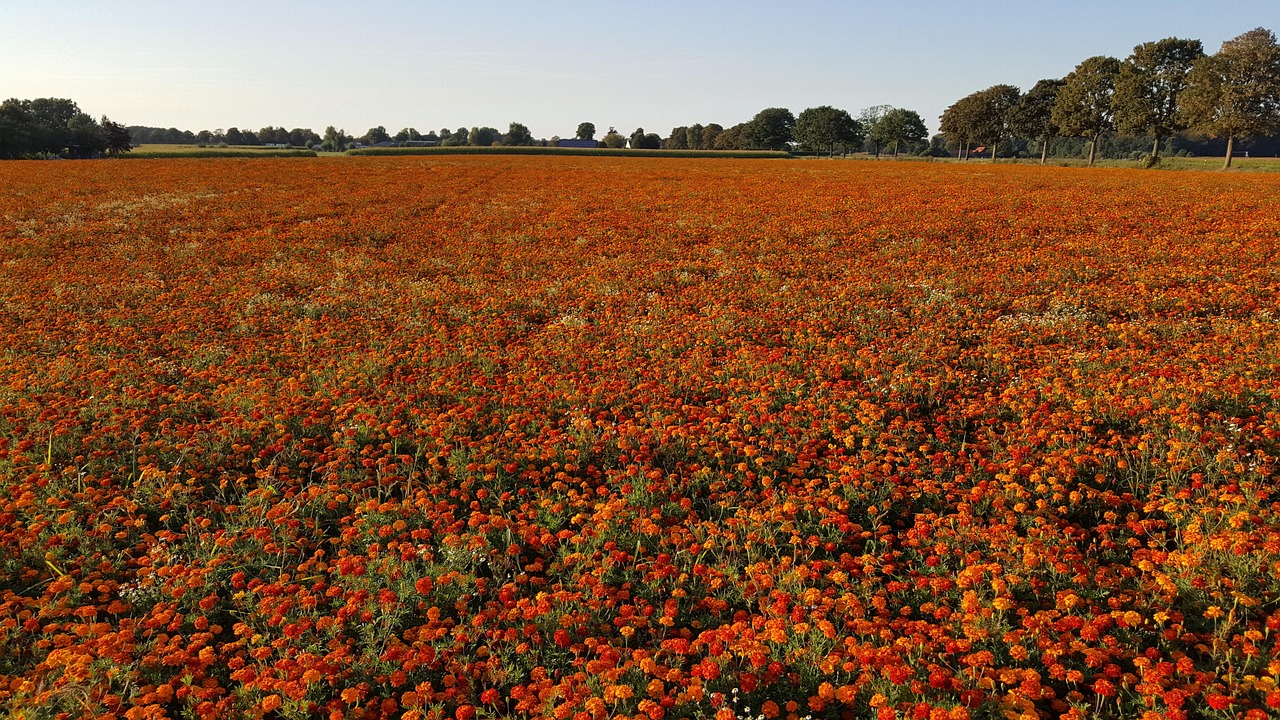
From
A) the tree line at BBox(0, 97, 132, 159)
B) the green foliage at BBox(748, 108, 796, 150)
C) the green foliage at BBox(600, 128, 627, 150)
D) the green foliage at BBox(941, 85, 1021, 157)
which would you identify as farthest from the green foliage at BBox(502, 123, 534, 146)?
the green foliage at BBox(941, 85, 1021, 157)

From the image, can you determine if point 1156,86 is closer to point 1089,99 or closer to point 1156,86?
point 1156,86

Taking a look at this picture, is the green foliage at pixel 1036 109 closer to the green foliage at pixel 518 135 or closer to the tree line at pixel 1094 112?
the tree line at pixel 1094 112

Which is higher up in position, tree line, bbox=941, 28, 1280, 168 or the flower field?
tree line, bbox=941, 28, 1280, 168

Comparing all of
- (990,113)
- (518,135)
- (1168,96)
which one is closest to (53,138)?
(518,135)

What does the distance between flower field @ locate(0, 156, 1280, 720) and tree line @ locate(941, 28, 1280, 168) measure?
5550cm

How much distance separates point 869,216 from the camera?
22703 millimetres

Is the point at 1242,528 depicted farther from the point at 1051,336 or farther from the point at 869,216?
the point at 869,216

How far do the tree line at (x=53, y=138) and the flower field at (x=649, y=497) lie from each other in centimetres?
8895

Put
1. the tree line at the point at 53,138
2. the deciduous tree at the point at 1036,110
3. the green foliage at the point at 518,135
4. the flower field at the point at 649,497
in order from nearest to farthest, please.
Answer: the flower field at the point at 649,497
the tree line at the point at 53,138
the deciduous tree at the point at 1036,110
the green foliage at the point at 518,135

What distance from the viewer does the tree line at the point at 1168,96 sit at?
5247cm

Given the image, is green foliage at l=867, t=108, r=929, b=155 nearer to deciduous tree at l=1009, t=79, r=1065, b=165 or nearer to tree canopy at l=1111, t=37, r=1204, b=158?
deciduous tree at l=1009, t=79, r=1065, b=165

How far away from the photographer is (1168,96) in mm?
61781

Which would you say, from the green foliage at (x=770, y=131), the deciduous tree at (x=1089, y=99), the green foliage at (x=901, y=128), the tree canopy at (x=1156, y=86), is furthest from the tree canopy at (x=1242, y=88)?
the green foliage at (x=770, y=131)

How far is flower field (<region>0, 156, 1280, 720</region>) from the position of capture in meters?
3.92
